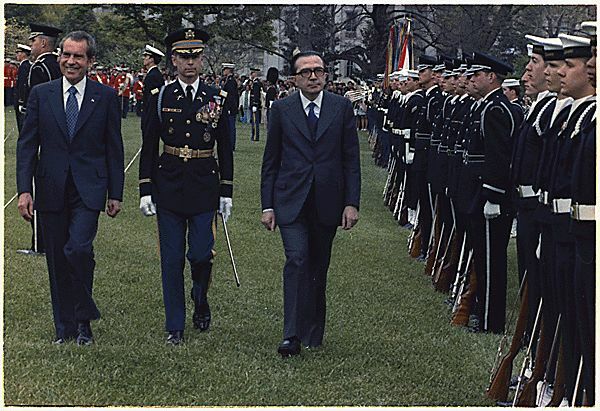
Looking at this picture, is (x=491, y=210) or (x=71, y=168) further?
(x=491, y=210)

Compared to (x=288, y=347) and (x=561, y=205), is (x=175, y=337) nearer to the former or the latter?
(x=288, y=347)

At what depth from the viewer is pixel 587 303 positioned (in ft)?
16.9

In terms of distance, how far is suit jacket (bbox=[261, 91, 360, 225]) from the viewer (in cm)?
736

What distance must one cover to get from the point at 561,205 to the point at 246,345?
2.85 m

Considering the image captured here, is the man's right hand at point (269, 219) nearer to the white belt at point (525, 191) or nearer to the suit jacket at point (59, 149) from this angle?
the suit jacket at point (59, 149)

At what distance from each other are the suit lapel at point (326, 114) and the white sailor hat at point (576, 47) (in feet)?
7.26

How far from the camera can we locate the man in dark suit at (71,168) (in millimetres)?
7352

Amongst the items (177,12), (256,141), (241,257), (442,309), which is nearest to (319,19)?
(256,141)

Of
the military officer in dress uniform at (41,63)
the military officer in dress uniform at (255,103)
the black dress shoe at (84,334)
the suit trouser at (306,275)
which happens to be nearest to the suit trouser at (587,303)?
the suit trouser at (306,275)

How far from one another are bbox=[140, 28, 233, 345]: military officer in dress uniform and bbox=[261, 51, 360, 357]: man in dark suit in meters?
0.40

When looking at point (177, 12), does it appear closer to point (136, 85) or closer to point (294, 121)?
point (294, 121)

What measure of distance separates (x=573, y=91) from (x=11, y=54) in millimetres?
34210

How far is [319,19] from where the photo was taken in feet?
115

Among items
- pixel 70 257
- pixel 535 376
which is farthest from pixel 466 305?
pixel 70 257
